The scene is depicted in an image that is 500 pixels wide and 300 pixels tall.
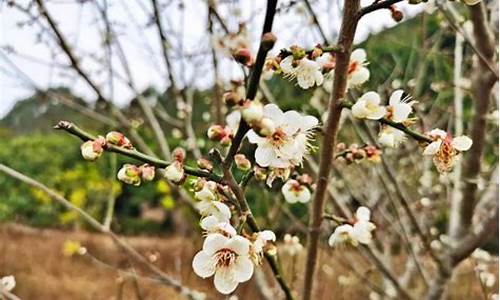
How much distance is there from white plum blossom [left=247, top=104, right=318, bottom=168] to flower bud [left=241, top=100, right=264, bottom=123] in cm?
13

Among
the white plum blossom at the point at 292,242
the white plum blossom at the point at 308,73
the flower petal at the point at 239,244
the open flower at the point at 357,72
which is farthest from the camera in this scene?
the white plum blossom at the point at 292,242

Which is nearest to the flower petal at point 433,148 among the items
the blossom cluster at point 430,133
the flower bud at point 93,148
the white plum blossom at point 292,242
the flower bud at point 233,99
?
the blossom cluster at point 430,133

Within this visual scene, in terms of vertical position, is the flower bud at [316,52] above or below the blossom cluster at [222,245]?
above

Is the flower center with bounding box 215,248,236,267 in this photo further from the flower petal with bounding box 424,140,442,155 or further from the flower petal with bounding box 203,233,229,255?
the flower petal with bounding box 424,140,442,155

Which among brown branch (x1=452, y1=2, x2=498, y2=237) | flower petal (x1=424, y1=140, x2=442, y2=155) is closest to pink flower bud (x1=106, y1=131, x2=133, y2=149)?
flower petal (x1=424, y1=140, x2=442, y2=155)

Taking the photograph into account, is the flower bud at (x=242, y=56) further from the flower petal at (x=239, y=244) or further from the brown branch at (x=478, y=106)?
the brown branch at (x=478, y=106)

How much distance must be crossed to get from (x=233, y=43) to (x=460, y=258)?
1009mm

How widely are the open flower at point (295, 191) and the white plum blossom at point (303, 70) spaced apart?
1.07 ft

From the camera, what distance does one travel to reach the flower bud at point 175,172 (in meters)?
0.84

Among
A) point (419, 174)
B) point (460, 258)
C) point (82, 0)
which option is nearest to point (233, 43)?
point (82, 0)

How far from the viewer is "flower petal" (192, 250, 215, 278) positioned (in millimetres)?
876

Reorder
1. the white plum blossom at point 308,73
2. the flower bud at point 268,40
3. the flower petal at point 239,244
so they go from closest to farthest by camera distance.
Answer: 1. the flower bud at point 268,40
2. the flower petal at point 239,244
3. the white plum blossom at point 308,73

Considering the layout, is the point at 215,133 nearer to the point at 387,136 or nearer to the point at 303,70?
the point at 303,70

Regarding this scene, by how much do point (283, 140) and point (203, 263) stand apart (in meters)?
0.20
